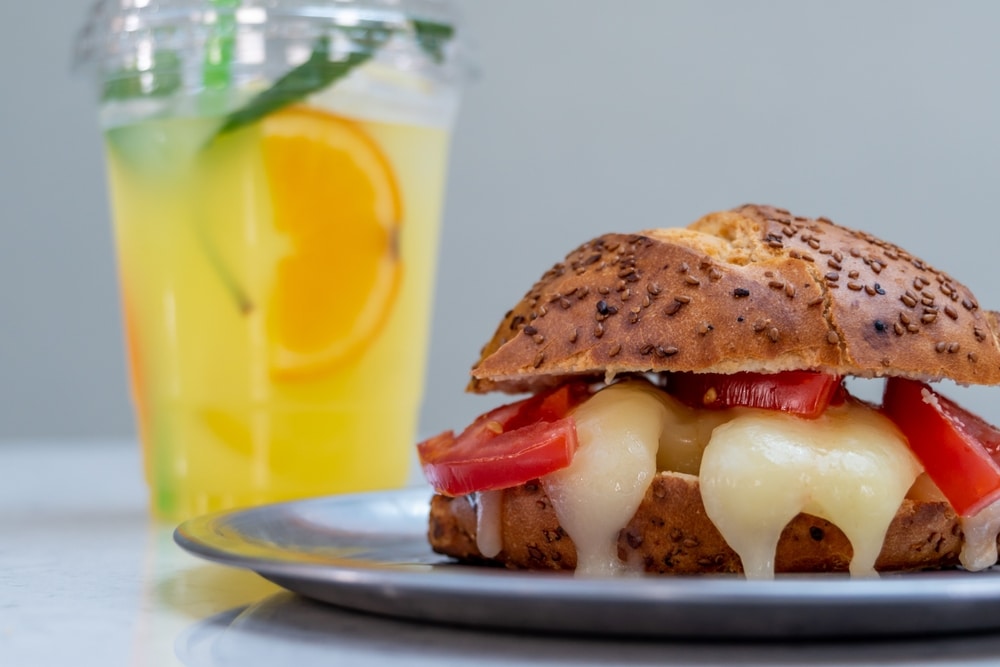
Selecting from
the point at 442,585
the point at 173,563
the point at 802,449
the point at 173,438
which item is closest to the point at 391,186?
the point at 173,438

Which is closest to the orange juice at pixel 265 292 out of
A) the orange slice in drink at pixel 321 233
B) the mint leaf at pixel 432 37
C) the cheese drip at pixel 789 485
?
the orange slice in drink at pixel 321 233

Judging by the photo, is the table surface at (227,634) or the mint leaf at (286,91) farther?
the mint leaf at (286,91)

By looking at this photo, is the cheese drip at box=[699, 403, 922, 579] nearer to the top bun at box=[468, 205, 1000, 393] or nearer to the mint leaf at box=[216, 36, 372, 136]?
the top bun at box=[468, 205, 1000, 393]

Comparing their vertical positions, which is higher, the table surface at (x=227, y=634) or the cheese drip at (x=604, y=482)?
the cheese drip at (x=604, y=482)

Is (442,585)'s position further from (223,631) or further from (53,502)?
(53,502)

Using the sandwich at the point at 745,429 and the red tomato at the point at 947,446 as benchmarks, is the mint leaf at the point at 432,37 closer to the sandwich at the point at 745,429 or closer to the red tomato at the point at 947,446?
the sandwich at the point at 745,429

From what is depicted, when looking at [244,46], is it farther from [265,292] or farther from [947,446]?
[947,446]

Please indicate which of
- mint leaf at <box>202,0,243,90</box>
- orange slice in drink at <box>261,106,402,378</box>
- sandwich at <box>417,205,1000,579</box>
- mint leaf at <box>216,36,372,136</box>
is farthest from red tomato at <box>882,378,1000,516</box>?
mint leaf at <box>202,0,243,90</box>
